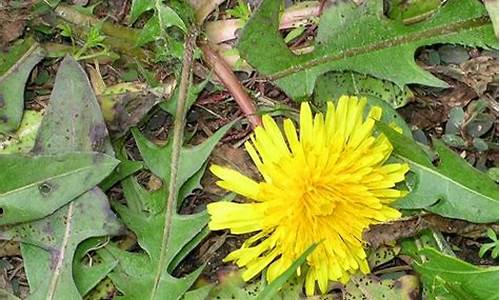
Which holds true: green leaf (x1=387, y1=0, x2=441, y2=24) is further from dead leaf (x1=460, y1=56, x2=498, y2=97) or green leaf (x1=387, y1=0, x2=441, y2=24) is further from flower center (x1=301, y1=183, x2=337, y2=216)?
flower center (x1=301, y1=183, x2=337, y2=216)

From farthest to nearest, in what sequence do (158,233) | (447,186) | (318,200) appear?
1. (158,233)
2. (447,186)
3. (318,200)

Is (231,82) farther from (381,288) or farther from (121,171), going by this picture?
(381,288)

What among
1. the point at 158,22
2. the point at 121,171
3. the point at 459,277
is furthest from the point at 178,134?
the point at 459,277

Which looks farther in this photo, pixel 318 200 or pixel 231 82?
pixel 231 82

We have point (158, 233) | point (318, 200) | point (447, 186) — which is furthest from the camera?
point (158, 233)

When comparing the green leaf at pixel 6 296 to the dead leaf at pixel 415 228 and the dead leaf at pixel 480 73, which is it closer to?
the dead leaf at pixel 415 228
